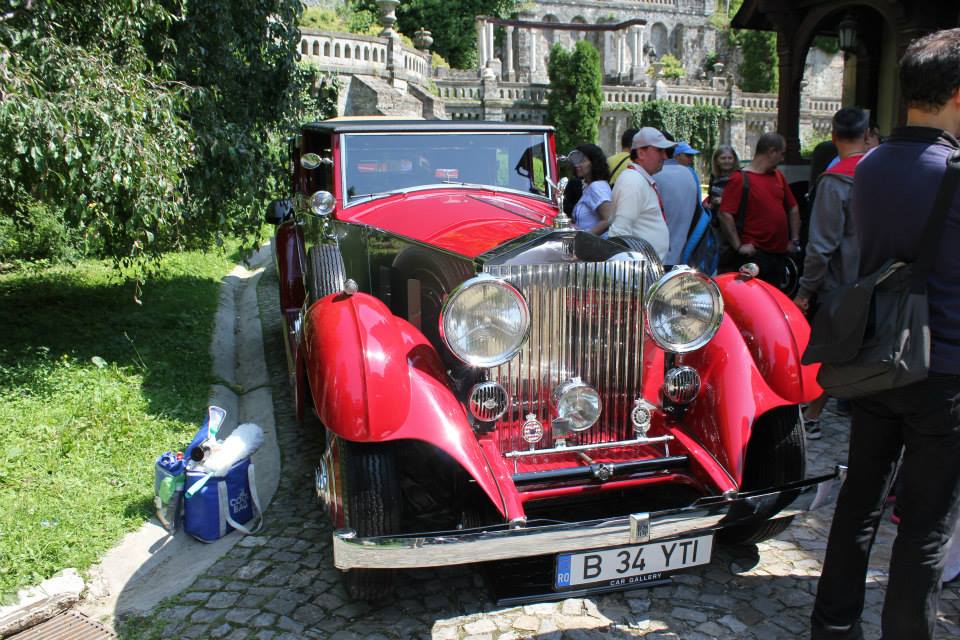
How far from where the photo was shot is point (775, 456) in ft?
10.7

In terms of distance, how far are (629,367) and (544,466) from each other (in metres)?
0.57

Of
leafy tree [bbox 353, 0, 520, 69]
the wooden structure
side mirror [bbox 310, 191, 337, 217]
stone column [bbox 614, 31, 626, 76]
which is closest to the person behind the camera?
side mirror [bbox 310, 191, 337, 217]

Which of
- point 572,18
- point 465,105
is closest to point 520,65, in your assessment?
point 572,18

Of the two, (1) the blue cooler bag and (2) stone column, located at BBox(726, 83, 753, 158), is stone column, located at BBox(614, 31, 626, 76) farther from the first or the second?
(1) the blue cooler bag

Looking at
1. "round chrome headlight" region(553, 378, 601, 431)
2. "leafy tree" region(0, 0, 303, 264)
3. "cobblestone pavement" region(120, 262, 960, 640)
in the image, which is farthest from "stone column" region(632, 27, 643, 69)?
"round chrome headlight" region(553, 378, 601, 431)

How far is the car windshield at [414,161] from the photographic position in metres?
4.61

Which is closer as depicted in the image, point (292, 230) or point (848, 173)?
point (848, 173)

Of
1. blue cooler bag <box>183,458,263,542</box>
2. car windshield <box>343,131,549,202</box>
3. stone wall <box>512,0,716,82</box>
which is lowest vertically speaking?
blue cooler bag <box>183,458,263,542</box>

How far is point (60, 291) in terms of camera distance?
791 cm

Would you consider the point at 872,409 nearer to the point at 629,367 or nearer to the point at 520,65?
the point at 629,367

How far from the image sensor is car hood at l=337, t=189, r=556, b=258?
354 centimetres

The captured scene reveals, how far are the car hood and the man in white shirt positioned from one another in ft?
1.41

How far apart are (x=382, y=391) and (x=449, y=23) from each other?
39.0 m

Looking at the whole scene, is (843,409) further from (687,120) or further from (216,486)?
(687,120)
